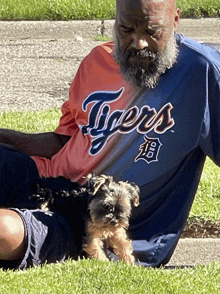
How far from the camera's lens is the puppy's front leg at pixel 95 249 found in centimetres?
379

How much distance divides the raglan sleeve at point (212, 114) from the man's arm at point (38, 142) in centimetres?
92

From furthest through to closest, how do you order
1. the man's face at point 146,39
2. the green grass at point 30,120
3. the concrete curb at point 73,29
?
the concrete curb at point 73,29
the green grass at point 30,120
the man's face at point 146,39

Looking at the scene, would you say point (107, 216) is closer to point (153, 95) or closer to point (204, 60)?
point (153, 95)

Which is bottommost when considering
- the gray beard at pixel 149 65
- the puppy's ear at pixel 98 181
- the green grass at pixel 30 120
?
the green grass at pixel 30 120

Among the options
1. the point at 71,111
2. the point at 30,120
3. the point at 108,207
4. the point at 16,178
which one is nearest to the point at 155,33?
the point at 71,111

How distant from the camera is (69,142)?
14.1 feet

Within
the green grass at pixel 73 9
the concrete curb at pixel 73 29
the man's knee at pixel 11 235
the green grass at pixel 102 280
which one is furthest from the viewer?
the green grass at pixel 73 9

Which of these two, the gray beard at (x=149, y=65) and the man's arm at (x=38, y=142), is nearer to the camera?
the gray beard at (x=149, y=65)

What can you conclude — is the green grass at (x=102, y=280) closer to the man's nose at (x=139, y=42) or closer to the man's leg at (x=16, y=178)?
the man's leg at (x=16, y=178)

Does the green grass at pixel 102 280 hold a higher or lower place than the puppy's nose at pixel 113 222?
lower

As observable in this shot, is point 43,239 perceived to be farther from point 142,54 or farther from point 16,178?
point 142,54

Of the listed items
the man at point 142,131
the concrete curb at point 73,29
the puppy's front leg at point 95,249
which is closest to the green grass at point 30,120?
the man at point 142,131

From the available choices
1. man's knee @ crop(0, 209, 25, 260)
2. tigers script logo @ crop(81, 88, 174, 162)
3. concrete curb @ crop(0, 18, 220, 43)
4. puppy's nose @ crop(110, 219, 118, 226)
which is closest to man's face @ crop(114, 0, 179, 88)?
tigers script logo @ crop(81, 88, 174, 162)

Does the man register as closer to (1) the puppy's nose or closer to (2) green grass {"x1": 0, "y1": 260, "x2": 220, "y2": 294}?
(2) green grass {"x1": 0, "y1": 260, "x2": 220, "y2": 294}
